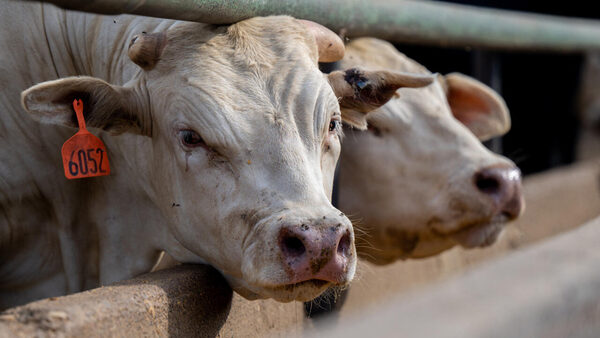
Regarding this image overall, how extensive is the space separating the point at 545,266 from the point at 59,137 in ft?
7.92

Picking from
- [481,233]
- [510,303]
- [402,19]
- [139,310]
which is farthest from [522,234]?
[510,303]

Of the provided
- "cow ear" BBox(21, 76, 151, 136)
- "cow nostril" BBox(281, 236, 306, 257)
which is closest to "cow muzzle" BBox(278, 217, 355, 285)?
"cow nostril" BBox(281, 236, 306, 257)

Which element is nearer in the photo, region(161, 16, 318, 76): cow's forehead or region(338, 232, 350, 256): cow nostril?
region(338, 232, 350, 256): cow nostril

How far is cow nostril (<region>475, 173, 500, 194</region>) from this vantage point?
3750mm

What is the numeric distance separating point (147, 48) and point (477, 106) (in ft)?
8.35

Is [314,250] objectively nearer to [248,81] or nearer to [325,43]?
[248,81]

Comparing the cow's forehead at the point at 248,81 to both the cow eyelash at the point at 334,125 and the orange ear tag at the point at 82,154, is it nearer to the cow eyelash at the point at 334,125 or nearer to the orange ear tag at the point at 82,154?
the cow eyelash at the point at 334,125

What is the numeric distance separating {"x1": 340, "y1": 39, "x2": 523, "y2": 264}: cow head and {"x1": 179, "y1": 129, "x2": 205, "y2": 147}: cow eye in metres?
1.42

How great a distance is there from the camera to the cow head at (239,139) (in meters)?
2.36

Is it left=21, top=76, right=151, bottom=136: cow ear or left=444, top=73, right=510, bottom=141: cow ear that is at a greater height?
left=21, top=76, right=151, bottom=136: cow ear

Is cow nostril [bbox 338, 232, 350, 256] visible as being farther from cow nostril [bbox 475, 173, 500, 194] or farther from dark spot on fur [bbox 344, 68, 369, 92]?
cow nostril [bbox 475, 173, 500, 194]

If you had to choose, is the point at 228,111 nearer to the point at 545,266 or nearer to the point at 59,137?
the point at 59,137

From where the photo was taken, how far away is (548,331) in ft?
4.16

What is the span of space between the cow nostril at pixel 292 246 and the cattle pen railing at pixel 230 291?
402 millimetres
